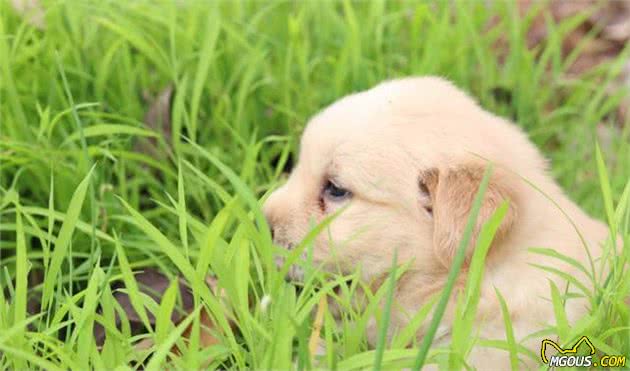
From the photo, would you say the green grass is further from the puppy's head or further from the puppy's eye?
the puppy's eye

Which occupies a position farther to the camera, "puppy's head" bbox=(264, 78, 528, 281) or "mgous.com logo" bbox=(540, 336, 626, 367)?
"puppy's head" bbox=(264, 78, 528, 281)

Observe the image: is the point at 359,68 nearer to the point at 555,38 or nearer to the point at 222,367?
the point at 555,38

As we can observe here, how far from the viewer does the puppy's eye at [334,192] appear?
3.09 m

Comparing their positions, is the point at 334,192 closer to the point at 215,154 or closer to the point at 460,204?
the point at 460,204

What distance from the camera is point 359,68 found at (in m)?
4.23

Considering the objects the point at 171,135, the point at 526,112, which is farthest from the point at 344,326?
the point at 526,112

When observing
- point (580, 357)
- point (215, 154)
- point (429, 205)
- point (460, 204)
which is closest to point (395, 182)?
point (429, 205)

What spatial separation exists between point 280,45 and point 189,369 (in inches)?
87.8

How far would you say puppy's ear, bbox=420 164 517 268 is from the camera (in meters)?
2.84

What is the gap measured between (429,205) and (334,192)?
0.30 metres

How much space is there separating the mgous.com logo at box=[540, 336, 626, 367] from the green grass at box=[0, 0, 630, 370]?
41 mm

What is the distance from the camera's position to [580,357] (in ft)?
8.74

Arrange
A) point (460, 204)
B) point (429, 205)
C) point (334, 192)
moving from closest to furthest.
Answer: point (460, 204) < point (429, 205) < point (334, 192)

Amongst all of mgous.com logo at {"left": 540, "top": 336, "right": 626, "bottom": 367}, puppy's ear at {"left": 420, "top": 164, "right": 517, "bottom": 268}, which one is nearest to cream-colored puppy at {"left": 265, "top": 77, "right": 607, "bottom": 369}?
puppy's ear at {"left": 420, "top": 164, "right": 517, "bottom": 268}
